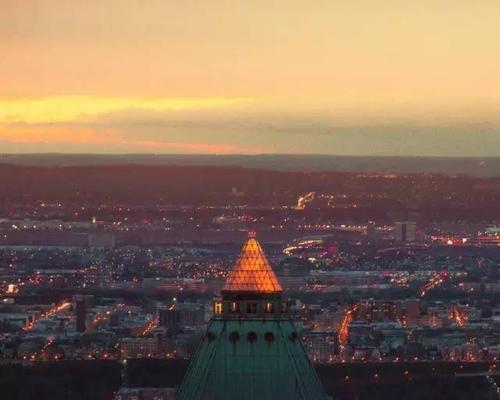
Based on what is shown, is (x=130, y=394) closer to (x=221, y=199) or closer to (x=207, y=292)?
(x=207, y=292)

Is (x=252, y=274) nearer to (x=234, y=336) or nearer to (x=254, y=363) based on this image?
(x=234, y=336)

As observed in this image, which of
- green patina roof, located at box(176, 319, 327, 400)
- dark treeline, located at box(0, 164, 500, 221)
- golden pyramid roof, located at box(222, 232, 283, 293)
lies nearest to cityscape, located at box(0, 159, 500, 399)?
dark treeline, located at box(0, 164, 500, 221)

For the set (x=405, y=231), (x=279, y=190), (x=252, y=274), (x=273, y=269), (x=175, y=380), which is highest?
(x=252, y=274)

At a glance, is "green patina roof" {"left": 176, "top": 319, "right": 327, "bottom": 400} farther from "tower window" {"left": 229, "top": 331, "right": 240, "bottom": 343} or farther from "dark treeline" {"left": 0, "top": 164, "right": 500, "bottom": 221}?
"dark treeline" {"left": 0, "top": 164, "right": 500, "bottom": 221}

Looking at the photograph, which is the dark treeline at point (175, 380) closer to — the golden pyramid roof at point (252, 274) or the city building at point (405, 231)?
the golden pyramid roof at point (252, 274)

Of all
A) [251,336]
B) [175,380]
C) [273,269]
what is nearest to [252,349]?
[251,336]

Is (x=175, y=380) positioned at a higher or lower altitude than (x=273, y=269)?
lower

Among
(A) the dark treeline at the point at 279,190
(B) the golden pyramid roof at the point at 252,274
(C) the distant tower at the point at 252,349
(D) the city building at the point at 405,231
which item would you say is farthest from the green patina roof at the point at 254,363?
(A) the dark treeline at the point at 279,190

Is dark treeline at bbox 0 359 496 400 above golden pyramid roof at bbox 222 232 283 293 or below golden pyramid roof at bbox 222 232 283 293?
below
